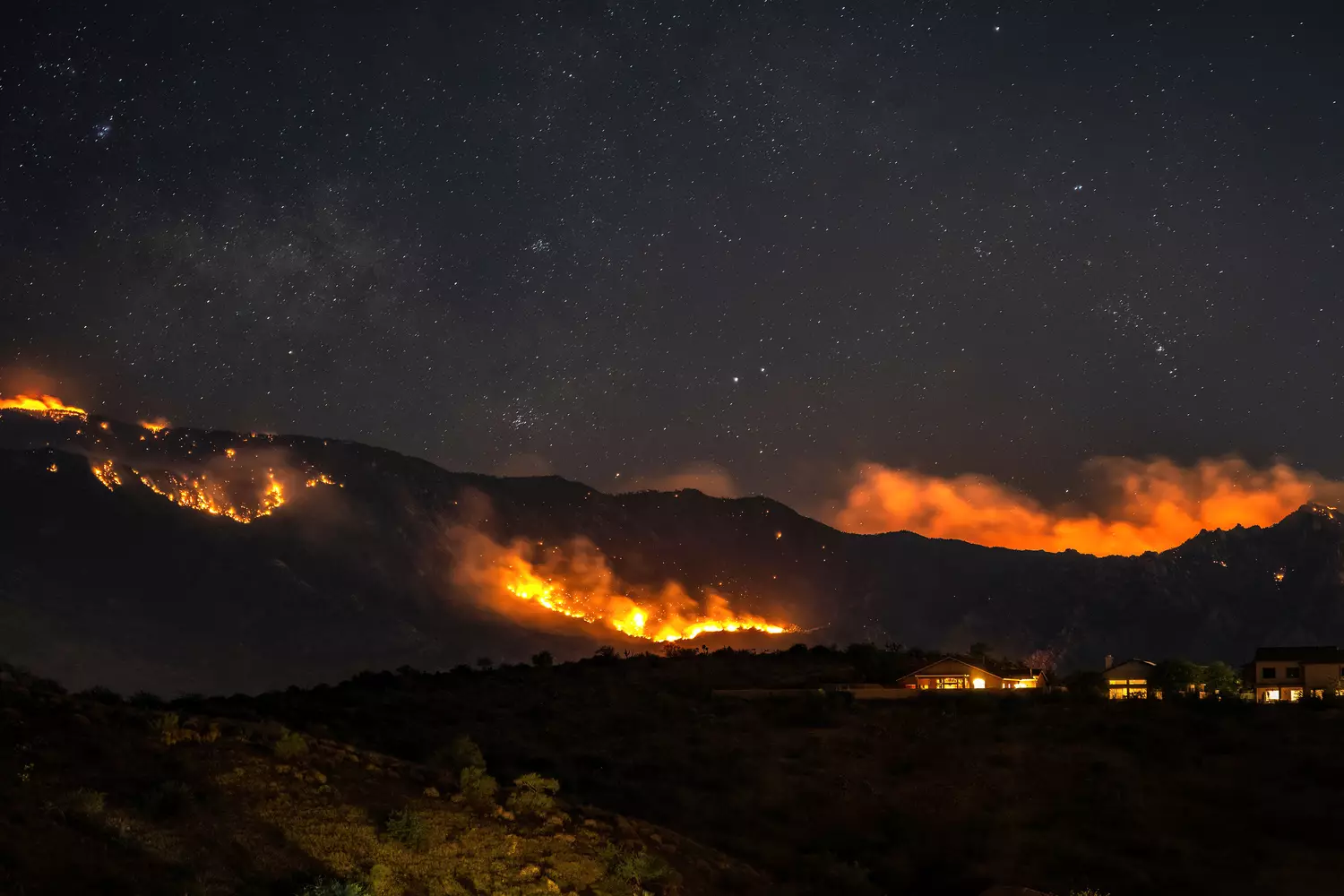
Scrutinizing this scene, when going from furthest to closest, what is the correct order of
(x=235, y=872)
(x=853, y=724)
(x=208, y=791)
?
(x=853, y=724) → (x=208, y=791) → (x=235, y=872)

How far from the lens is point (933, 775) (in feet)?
144

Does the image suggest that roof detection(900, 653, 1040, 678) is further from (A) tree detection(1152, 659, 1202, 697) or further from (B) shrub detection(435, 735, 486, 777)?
(B) shrub detection(435, 735, 486, 777)

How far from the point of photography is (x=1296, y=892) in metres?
30.5

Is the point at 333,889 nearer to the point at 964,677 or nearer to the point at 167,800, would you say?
the point at 167,800

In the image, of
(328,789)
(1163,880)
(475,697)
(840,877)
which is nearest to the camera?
(328,789)

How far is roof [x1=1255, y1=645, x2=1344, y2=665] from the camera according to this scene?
8731 cm

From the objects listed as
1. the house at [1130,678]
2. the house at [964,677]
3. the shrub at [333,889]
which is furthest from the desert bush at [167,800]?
the house at [1130,678]

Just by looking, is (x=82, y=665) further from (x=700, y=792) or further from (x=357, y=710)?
(x=700, y=792)

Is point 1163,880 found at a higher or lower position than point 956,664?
lower

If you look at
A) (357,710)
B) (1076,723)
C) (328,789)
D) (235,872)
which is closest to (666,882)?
(328,789)

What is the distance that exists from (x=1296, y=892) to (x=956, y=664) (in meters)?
54.2

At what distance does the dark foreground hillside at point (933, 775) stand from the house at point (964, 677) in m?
15.7

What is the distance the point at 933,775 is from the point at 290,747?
1080 inches

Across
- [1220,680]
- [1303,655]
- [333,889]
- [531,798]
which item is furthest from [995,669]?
[333,889]
